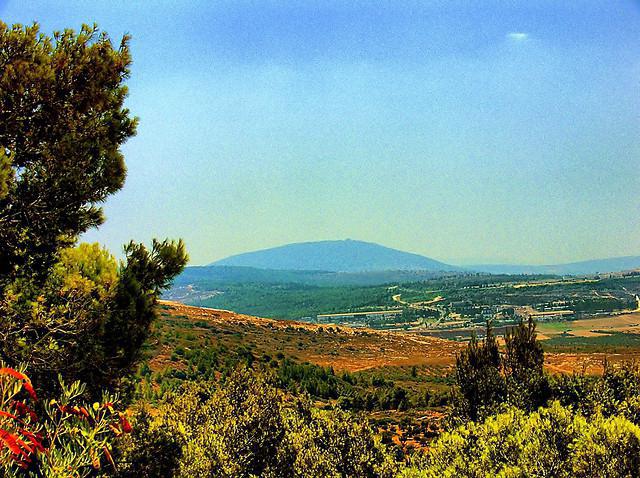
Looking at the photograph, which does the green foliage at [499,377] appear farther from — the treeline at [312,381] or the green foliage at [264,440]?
the green foliage at [264,440]

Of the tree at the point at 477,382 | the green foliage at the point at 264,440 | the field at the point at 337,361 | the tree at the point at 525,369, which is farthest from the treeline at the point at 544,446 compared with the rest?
the field at the point at 337,361

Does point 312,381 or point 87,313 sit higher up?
point 87,313

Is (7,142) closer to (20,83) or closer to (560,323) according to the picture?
(20,83)

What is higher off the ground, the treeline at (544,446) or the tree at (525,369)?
the treeline at (544,446)

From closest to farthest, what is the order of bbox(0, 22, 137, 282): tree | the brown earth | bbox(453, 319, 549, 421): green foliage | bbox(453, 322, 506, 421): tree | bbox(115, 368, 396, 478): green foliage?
1. bbox(0, 22, 137, 282): tree
2. bbox(115, 368, 396, 478): green foliage
3. bbox(453, 319, 549, 421): green foliage
4. bbox(453, 322, 506, 421): tree
5. the brown earth

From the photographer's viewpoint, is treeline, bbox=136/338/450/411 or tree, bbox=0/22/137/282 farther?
treeline, bbox=136/338/450/411

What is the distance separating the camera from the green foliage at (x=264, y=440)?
13.8 metres

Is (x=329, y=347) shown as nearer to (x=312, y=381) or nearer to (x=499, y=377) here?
(x=312, y=381)

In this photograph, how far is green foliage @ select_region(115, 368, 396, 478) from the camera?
13.8m

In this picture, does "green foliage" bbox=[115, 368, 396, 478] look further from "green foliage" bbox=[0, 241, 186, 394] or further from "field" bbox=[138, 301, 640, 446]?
"green foliage" bbox=[0, 241, 186, 394]

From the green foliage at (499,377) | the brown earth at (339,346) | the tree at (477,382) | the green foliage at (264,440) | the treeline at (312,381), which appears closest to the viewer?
the green foliage at (264,440)

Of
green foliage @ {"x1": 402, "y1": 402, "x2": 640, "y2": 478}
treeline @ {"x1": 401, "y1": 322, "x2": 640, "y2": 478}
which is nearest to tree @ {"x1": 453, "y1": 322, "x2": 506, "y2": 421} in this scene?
treeline @ {"x1": 401, "y1": 322, "x2": 640, "y2": 478}

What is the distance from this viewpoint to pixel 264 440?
595 inches

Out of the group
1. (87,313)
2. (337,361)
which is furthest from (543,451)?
(337,361)
